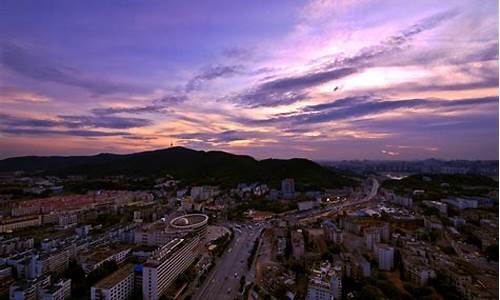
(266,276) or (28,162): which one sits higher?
(28,162)

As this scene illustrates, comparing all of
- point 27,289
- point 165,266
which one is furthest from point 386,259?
point 27,289

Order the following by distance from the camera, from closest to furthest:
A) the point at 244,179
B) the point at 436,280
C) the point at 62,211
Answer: the point at 436,280, the point at 62,211, the point at 244,179

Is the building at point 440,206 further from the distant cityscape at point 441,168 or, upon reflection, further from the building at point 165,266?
the building at point 165,266

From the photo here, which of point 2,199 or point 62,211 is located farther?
point 2,199

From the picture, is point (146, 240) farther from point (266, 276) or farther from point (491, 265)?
point (491, 265)

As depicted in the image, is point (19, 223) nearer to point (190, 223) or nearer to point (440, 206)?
point (190, 223)

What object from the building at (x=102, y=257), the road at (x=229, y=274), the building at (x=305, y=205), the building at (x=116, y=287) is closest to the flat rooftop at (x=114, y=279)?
the building at (x=116, y=287)

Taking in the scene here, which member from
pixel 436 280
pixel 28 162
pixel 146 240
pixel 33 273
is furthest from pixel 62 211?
pixel 28 162

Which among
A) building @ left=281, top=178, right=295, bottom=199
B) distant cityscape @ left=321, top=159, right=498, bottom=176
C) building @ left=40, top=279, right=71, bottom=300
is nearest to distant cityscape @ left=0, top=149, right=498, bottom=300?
building @ left=40, top=279, right=71, bottom=300
